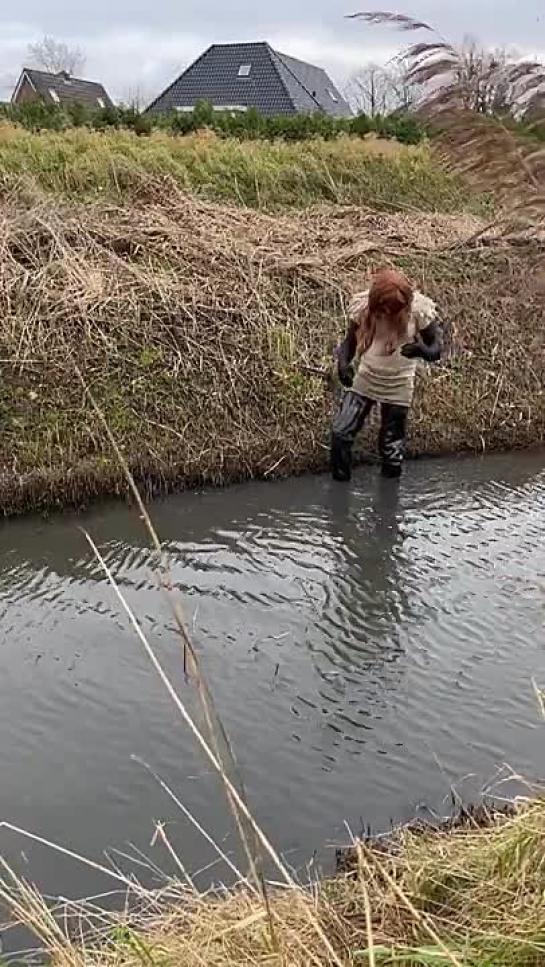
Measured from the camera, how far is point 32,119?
1408cm

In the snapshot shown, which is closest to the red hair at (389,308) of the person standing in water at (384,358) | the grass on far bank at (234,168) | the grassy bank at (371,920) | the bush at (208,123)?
the person standing in water at (384,358)

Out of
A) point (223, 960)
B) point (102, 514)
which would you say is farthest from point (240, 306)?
point (223, 960)

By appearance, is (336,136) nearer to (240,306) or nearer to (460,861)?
(240,306)

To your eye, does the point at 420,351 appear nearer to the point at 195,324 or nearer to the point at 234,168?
the point at 195,324

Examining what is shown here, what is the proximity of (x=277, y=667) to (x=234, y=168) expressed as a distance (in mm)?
8896

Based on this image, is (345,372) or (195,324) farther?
(195,324)

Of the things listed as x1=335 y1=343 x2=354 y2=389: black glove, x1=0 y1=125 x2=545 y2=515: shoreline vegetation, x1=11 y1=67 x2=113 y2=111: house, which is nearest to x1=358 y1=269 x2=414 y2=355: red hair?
x1=335 y1=343 x2=354 y2=389: black glove

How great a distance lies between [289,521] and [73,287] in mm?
2923

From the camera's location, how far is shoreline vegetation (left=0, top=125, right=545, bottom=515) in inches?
292

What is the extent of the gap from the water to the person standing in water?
14.3 inches

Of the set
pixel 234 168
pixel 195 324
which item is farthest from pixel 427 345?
pixel 234 168

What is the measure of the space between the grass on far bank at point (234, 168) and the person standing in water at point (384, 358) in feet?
13.2

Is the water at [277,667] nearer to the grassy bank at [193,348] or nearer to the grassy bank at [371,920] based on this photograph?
the grassy bank at [193,348]

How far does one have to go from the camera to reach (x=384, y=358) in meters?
6.64
